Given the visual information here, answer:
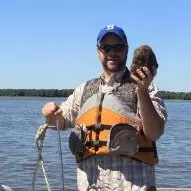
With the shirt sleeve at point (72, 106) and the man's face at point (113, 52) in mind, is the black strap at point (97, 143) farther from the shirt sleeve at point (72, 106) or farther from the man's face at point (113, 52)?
the man's face at point (113, 52)

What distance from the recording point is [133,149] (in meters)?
4.33

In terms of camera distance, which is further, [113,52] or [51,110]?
[51,110]

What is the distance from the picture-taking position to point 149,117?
4094 mm

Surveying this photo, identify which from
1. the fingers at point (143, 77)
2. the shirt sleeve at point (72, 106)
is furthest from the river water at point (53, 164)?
the fingers at point (143, 77)

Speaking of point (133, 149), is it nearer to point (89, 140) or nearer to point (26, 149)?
point (89, 140)

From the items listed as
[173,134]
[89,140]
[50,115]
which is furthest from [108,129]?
[173,134]

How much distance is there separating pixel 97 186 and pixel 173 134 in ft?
88.0

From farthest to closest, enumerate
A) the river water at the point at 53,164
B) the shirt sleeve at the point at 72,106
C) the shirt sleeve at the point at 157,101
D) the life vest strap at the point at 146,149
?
the river water at the point at 53,164
the shirt sleeve at the point at 72,106
the life vest strap at the point at 146,149
the shirt sleeve at the point at 157,101

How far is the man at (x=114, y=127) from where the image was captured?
4348 millimetres

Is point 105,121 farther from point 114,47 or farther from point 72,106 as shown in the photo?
point 114,47

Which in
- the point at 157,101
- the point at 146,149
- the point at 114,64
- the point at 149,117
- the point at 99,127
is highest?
the point at 114,64

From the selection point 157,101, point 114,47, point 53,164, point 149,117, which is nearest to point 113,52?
point 114,47

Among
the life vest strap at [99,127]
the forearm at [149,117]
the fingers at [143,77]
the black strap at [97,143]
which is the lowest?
the black strap at [97,143]

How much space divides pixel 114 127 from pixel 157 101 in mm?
390
